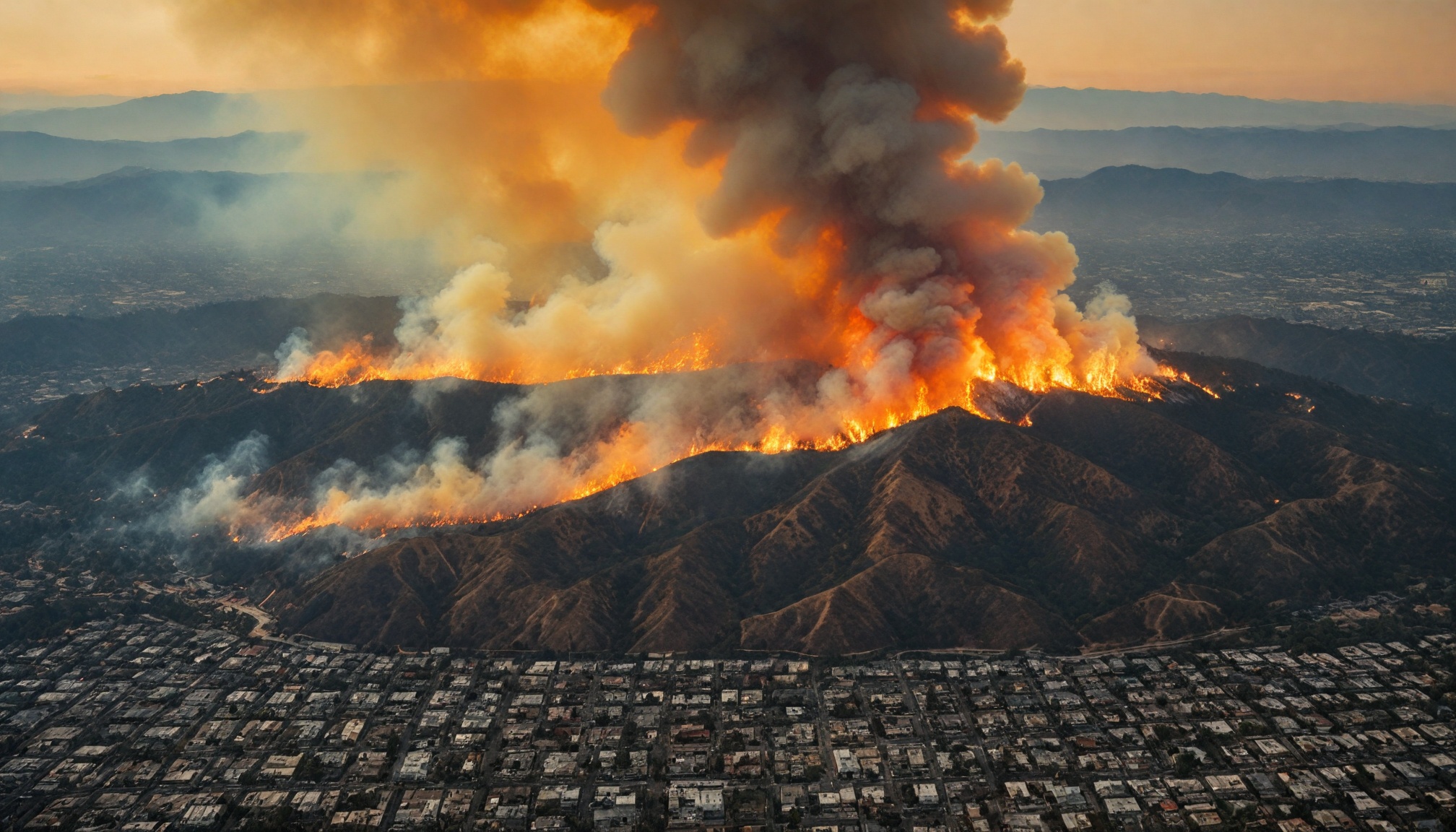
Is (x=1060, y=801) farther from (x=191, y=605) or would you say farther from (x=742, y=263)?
(x=742, y=263)

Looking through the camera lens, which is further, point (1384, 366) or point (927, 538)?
point (1384, 366)

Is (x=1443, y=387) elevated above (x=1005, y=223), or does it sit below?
below

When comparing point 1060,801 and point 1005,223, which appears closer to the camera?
point 1060,801

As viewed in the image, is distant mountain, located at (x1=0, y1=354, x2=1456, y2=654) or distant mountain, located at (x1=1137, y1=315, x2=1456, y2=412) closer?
distant mountain, located at (x1=0, y1=354, x2=1456, y2=654)

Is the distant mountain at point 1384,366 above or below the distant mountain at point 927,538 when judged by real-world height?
below

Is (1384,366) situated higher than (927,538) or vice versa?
(927,538)

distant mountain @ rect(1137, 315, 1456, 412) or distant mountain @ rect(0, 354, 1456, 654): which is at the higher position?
distant mountain @ rect(0, 354, 1456, 654)

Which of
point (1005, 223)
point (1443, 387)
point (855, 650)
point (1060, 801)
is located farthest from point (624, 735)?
point (1443, 387)

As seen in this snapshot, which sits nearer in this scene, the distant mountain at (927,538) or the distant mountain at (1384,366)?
the distant mountain at (927,538)
